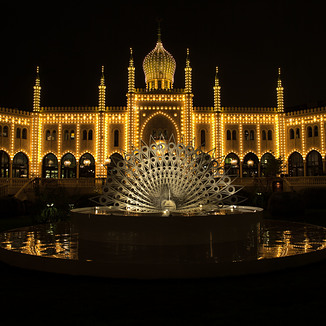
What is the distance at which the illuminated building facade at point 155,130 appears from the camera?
39.3 metres

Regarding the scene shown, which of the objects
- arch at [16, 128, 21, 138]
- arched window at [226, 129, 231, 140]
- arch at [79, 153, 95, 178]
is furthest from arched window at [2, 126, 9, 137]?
arched window at [226, 129, 231, 140]

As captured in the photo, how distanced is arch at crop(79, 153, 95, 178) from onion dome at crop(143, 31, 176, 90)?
1077cm

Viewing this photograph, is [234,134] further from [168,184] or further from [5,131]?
[168,184]

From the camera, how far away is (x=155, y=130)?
3922 cm

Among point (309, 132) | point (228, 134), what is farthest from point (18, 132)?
point (309, 132)

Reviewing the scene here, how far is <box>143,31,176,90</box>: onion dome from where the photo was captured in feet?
134

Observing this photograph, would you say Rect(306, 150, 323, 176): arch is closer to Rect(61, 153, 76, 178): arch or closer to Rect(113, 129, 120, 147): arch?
Rect(113, 129, 120, 147): arch

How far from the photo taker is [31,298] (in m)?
6.21

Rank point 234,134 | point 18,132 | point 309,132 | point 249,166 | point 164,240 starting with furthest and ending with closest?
point 249,166, point 234,134, point 309,132, point 18,132, point 164,240

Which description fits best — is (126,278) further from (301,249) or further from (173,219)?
(301,249)

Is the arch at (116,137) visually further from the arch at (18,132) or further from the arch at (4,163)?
the arch at (4,163)

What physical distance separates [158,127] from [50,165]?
1354cm

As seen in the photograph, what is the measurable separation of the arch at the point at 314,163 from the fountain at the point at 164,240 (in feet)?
96.4

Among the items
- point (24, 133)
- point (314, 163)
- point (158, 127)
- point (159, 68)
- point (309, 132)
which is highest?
point (159, 68)
